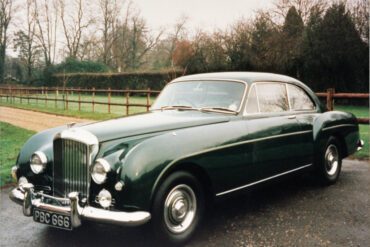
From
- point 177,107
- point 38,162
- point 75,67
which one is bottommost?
point 38,162

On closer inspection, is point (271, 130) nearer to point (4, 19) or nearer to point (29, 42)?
point (4, 19)

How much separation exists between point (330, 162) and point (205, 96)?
7.57 ft

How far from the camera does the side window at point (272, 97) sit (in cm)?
489

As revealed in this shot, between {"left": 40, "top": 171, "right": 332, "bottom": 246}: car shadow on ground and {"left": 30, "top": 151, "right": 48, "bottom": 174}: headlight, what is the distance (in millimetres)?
652

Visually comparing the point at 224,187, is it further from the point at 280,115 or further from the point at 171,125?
the point at 280,115

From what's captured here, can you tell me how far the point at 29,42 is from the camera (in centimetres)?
4084

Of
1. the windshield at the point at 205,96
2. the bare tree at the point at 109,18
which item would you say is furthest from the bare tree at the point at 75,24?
the windshield at the point at 205,96

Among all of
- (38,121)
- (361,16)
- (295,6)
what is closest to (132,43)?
(295,6)

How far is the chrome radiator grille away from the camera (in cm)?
352

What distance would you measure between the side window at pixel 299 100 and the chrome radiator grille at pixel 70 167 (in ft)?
9.80

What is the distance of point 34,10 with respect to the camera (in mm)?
31109

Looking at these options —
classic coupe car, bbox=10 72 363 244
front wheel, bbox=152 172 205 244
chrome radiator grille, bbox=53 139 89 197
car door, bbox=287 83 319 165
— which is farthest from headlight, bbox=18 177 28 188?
car door, bbox=287 83 319 165

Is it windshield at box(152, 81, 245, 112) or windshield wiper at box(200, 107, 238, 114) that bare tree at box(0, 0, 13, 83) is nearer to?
windshield at box(152, 81, 245, 112)

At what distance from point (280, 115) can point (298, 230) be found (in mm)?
1553
